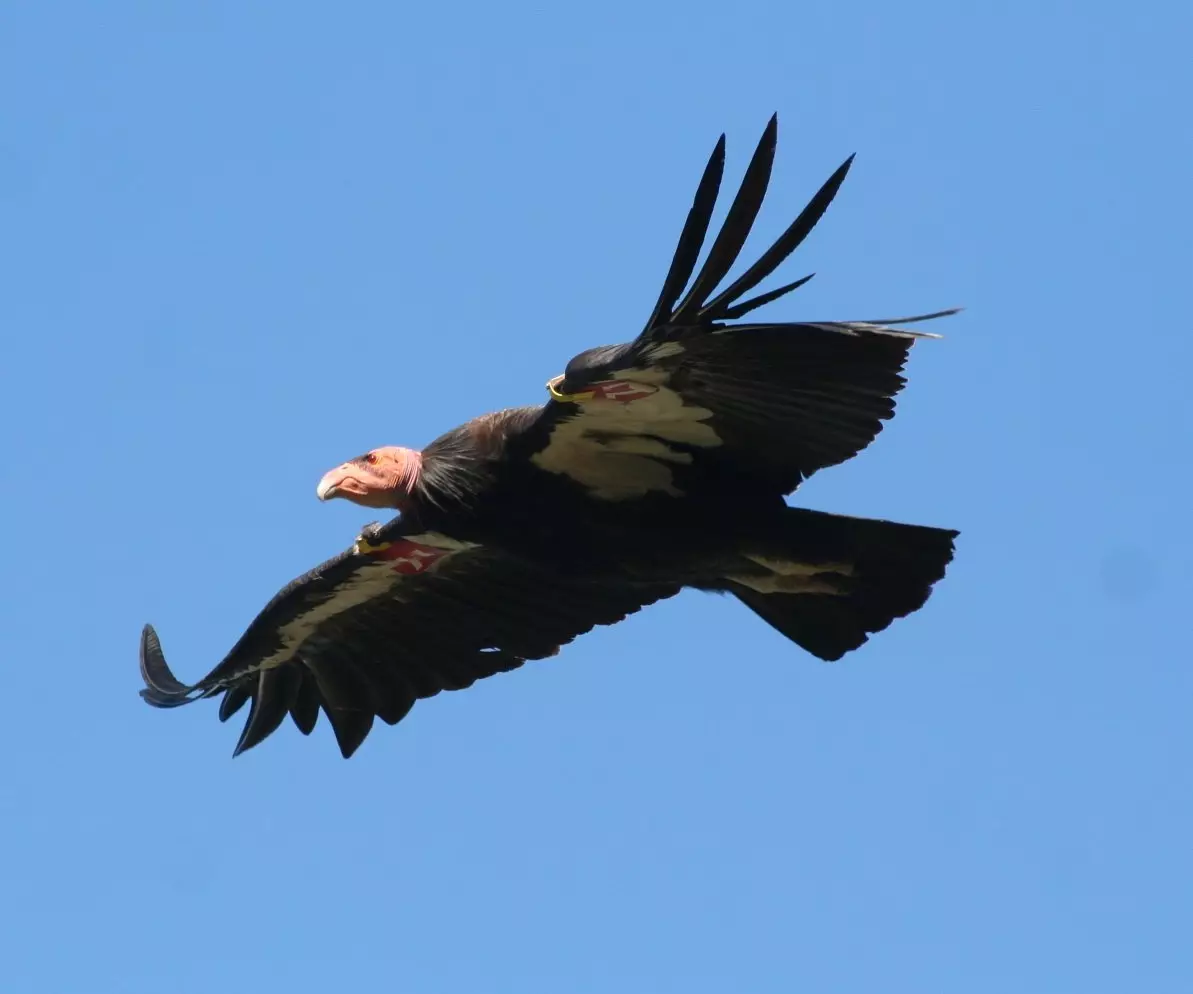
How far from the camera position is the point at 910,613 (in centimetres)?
1020

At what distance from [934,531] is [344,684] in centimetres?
336

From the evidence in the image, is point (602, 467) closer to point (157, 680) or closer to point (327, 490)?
point (327, 490)

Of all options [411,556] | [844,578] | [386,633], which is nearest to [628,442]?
[844,578]

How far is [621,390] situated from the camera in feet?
30.9

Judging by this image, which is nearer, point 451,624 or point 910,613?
point 910,613

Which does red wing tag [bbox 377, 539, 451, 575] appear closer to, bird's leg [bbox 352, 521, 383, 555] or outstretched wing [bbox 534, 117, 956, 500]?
bird's leg [bbox 352, 521, 383, 555]

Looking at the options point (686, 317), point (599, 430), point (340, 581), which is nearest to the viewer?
point (686, 317)

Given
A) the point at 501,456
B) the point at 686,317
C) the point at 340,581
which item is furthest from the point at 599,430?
the point at 340,581

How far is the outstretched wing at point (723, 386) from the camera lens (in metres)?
8.53

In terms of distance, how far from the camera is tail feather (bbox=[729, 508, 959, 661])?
9.88m

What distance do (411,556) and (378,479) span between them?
34.6 inches

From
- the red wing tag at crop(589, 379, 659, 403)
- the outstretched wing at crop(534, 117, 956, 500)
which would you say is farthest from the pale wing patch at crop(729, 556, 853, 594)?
the red wing tag at crop(589, 379, 659, 403)

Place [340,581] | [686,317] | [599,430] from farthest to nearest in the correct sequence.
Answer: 1. [340,581]
2. [599,430]
3. [686,317]

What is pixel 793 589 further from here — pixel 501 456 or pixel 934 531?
pixel 501 456
